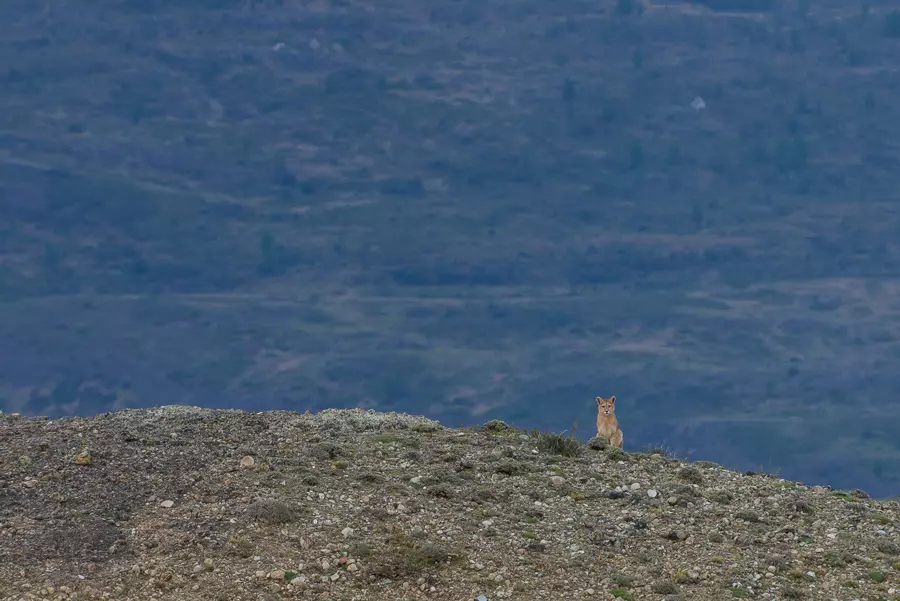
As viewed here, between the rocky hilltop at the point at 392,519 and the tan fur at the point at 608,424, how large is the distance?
12.7 ft

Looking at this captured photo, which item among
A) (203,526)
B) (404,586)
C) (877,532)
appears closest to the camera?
(404,586)

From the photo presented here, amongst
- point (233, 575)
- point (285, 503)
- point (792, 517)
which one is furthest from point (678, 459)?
point (233, 575)

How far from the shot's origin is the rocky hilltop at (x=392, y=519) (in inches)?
489

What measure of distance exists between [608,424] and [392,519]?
7.64 meters

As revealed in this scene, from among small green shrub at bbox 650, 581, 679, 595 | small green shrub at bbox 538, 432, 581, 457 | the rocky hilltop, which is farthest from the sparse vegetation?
small green shrub at bbox 538, 432, 581, 457

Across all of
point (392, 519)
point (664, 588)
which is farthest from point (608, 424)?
point (664, 588)

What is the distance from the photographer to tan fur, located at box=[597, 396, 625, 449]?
2044 centimetres

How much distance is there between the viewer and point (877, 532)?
14148mm

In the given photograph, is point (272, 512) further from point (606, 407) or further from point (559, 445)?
point (606, 407)

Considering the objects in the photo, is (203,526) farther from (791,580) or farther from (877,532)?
(877,532)

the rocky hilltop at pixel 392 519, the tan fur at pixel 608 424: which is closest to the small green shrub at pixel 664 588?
the rocky hilltop at pixel 392 519

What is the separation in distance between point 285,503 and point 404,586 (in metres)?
1.80

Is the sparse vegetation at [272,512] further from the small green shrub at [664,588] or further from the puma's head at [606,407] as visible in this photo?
the puma's head at [606,407]

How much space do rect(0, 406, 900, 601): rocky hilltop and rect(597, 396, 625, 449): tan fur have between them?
388 centimetres
